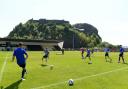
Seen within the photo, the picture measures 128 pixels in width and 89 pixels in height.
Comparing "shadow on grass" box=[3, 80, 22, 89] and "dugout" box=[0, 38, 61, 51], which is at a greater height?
"dugout" box=[0, 38, 61, 51]

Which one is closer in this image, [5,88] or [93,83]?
[5,88]

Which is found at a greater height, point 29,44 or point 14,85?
point 29,44

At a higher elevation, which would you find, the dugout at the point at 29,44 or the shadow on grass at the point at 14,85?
the dugout at the point at 29,44

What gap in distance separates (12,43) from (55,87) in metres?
117

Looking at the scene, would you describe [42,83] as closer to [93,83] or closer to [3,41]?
[93,83]

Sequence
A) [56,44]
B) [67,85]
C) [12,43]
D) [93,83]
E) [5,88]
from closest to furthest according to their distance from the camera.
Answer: [5,88] → [67,85] → [93,83] → [12,43] → [56,44]

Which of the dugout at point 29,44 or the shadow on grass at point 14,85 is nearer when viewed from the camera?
the shadow on grass at point 14,85

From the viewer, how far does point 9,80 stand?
71.1 ft

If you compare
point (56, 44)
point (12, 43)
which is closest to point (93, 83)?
point (12, 43)

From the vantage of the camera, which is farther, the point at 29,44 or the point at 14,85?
the point at 29,44

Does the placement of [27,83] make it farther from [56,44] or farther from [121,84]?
[56,44]

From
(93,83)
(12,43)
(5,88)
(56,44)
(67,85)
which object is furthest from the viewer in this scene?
(56,44)

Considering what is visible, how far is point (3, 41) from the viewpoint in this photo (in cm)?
13562

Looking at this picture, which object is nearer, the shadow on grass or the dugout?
the shadow on grass
